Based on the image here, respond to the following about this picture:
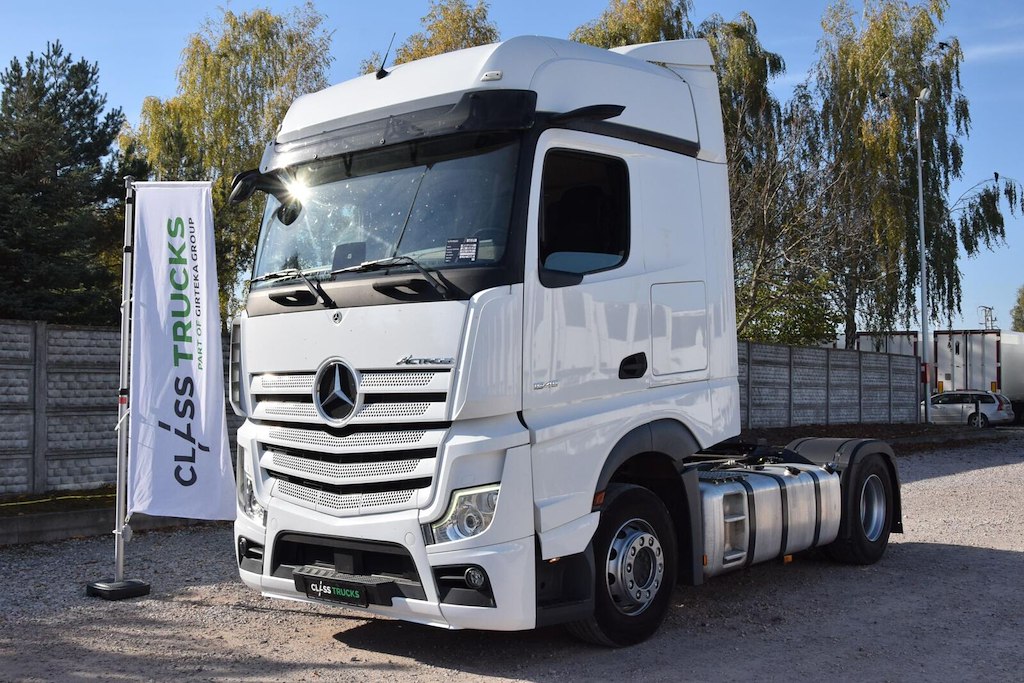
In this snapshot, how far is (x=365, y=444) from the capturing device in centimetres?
548

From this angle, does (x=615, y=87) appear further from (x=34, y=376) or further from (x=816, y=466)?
(x=34, y=376)

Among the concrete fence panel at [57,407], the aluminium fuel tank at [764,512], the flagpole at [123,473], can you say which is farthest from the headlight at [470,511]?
the concrete fence panel at [57,407]

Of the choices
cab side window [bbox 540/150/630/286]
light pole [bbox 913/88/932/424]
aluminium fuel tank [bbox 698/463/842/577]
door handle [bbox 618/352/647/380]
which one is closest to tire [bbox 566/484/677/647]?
aluminium fuel tank [bbox 698/463/842/577]

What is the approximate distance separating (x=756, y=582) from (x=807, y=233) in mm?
16897

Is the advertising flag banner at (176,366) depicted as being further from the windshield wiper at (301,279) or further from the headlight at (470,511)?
the headlight at (470,511)

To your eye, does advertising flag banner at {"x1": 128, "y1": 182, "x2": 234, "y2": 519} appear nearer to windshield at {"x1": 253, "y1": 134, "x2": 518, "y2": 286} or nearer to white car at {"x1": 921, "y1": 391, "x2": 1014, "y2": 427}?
windshield at {"x1": 253, "y1": 134, "x2": 518, "y2": 286}

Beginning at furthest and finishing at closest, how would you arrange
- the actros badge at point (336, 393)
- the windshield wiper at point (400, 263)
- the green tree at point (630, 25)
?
the green tree at point (630, 25) → the actros badge at point (336, 393) → the windshield wiper at point (400, 263)

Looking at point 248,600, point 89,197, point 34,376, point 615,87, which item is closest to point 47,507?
point 34,376

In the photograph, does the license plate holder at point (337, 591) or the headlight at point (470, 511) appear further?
the license plate holder at point (337, 591)

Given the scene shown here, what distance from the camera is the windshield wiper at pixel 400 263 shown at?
5.29 meters

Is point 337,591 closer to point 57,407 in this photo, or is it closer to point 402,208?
point 402,208

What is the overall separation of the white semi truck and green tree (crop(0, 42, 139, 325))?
18.9 m

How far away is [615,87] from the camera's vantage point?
20.7ft

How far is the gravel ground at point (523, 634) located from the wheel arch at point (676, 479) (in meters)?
0.50
